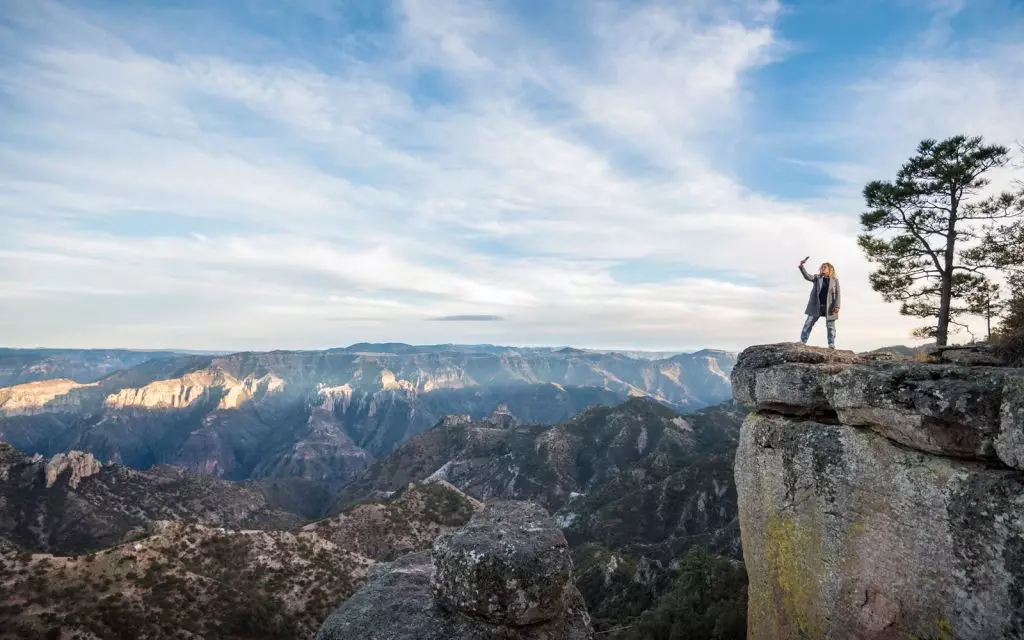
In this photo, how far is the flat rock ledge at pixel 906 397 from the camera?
1020 centimetres

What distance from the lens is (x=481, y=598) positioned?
12867 millimetres

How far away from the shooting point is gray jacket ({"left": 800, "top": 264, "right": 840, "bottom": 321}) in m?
18.0

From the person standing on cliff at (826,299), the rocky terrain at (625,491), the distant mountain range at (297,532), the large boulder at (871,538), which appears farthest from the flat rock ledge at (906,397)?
the rocky terrain at (625,491)

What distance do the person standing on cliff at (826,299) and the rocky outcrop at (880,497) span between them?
2516 mm

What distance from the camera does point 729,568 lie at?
4675cm

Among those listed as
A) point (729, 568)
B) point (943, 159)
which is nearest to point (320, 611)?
point (729, 568)

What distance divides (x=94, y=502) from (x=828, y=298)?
15460cm

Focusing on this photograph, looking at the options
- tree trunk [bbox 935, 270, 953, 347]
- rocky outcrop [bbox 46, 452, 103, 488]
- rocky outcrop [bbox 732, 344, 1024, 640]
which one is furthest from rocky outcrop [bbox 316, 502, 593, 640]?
rocky outcrop [bbox 46, 452, 103, 488]

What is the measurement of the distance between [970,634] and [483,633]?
406 inches

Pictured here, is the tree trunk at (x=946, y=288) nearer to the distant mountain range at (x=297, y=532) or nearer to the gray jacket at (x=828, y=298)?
the gray jacket at (x=828, y=298)

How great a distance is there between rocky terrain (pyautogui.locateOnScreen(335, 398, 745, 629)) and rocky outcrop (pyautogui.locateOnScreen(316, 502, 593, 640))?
46314mm

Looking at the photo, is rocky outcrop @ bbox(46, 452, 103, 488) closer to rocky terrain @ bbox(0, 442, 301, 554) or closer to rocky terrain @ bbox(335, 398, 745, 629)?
rocky terrain @ bbox(0, 442, 301, 554)

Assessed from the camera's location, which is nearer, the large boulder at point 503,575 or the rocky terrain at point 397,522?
the large boulder at point 503,575

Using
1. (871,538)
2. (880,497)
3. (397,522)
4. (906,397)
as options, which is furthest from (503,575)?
(397,522)
